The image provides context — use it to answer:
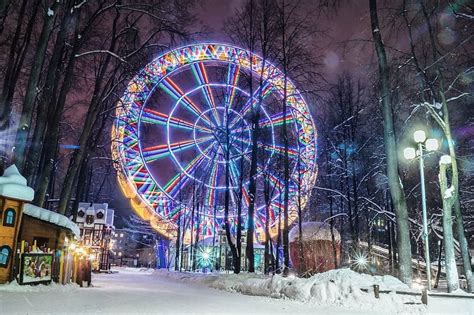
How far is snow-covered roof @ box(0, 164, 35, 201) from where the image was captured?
11.9 meters

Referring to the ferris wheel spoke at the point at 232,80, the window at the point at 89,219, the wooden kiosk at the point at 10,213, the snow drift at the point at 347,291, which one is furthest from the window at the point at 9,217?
the window at the point at 89,219

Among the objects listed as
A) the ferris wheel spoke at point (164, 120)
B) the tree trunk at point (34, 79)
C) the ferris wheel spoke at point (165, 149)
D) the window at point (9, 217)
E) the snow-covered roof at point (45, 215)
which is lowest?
the window at point (9, 217)

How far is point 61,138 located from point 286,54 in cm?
1329

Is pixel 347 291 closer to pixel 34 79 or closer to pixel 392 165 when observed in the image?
pixel 392 165

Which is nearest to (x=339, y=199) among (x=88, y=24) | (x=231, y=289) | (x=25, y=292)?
(x=231, y=289)

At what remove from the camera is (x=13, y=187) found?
39.2ft

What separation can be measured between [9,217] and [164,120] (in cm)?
1906

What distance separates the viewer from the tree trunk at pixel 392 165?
12508 millimetres

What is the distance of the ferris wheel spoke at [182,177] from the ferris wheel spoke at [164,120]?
1821 millimetres

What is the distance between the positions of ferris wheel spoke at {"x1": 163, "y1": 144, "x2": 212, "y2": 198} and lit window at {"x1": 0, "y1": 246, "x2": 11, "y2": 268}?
19.0m

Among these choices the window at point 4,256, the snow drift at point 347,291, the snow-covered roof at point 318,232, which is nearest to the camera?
the snow drift at point 347,291

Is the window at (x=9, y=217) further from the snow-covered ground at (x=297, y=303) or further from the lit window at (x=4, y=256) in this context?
the snow-covered ground at (x=297, y=303)

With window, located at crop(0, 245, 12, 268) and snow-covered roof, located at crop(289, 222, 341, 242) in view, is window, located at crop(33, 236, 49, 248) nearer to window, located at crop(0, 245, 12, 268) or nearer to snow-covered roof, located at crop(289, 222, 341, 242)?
window, located at crop(0, 245, 12, 268)

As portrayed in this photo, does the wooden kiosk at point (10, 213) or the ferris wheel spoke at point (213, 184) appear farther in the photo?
the ferris wheel spoke at point (213, 184)
